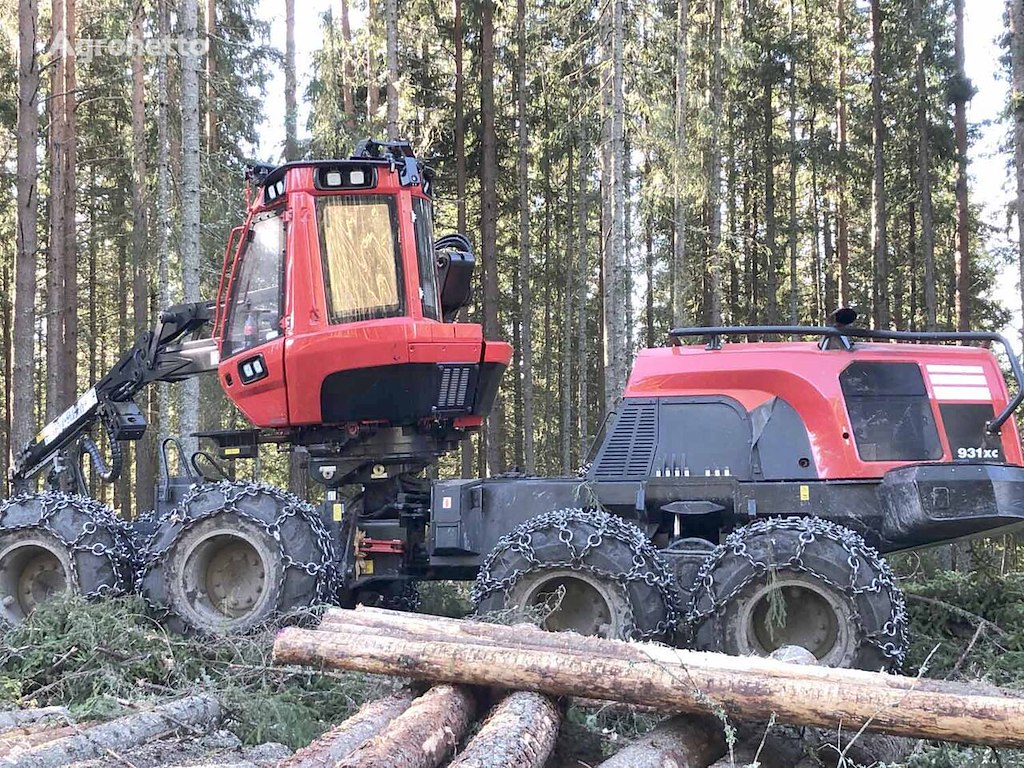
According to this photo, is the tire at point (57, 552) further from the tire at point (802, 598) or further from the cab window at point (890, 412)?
the cab window at point (890, 412)

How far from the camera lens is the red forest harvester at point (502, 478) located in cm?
595

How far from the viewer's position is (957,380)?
6.55 m

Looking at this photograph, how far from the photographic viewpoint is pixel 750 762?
4.16m

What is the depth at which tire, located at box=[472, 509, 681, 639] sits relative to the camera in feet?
19.4

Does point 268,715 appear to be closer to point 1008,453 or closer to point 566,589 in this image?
point 566,589

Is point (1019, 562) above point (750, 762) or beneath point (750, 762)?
beneath

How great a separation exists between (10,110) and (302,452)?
50.5ft

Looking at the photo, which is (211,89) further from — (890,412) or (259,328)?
(890,412)

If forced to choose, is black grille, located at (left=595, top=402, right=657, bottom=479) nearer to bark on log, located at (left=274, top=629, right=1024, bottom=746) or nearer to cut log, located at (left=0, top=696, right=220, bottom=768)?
bark on log, located at (left=274, top=629, right=1024, bottom=746)

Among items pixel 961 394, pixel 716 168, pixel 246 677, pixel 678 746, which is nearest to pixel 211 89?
pixel 716 168

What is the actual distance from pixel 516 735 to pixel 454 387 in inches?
158

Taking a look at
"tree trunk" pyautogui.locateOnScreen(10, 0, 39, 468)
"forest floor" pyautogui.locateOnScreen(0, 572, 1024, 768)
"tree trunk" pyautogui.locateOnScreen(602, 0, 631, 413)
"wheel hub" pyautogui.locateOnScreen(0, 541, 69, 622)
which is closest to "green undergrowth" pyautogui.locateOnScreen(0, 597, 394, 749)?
"forest floor" pyautogui.locateOnScreen(0, 572, 1024, 768)

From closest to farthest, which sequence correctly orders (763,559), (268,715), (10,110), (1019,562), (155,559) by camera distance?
(268,715) < (763,559) < (155,559) < (1019,562) < (10,110)

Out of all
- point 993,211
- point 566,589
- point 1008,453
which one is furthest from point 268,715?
point 993,211
